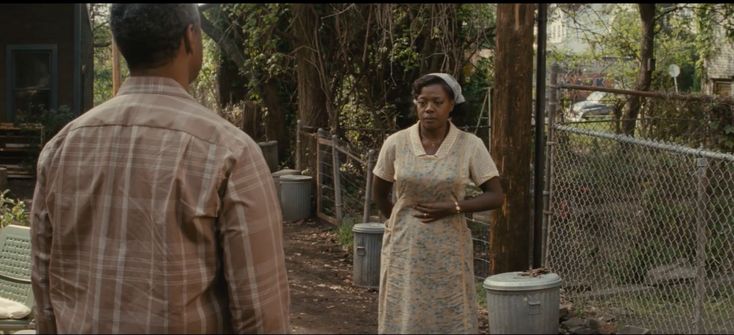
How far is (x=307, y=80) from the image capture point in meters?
15.0

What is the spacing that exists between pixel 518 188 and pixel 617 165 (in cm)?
233

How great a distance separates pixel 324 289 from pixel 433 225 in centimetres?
441

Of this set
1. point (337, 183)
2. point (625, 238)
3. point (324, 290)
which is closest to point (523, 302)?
point (625, 238)

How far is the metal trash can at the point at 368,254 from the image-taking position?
926 centimetres

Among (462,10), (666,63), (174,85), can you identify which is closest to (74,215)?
(174,85)

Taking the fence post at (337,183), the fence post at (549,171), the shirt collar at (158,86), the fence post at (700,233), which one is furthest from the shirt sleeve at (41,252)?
the fence post at (337,183)

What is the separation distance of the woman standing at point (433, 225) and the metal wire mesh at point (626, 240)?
220 cm

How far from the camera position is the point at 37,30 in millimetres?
19203

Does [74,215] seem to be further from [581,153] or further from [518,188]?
[581,153]

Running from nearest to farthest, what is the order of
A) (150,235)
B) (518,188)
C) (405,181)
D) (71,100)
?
1. (150,235)
2. (405,181)
3. (518,188)
4. (71,100)

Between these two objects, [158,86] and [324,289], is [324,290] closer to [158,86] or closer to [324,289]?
[324,289]

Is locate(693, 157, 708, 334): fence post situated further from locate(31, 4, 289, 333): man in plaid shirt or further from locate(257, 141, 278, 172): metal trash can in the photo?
locate(257, 141, 278, 172): metal trash can

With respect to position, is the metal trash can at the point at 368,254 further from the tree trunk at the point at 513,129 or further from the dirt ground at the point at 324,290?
the tree trunk at the point at 513,129

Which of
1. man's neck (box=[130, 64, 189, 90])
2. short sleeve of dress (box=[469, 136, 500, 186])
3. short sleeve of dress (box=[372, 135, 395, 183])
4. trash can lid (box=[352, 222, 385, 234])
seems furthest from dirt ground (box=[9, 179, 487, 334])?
man's neck (box=[130, 64, 189, 90])
